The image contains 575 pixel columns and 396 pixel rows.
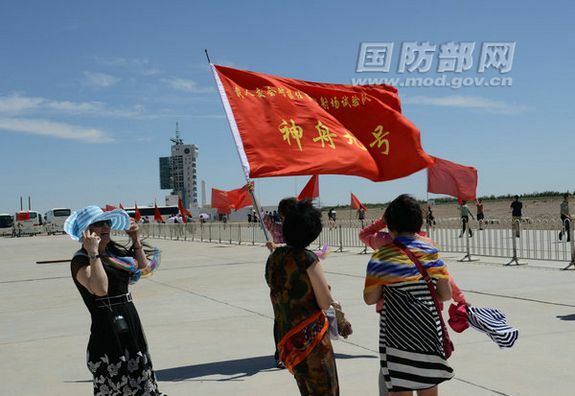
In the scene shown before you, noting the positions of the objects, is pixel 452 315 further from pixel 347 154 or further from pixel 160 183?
pixel 160 183

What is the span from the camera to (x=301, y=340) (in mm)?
3928

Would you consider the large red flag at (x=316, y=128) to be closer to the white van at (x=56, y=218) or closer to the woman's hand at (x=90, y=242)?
the woman's hand at (x=90, y=242)

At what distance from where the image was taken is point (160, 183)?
17325 centimetres

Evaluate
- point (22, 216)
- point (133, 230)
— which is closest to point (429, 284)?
point (133, 230)

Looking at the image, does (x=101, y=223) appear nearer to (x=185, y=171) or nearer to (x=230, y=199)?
(x=230, y=199)

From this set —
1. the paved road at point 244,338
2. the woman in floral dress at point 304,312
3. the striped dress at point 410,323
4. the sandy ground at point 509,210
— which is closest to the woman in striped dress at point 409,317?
the striped dress at point 410,323

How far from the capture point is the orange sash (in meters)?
3.92

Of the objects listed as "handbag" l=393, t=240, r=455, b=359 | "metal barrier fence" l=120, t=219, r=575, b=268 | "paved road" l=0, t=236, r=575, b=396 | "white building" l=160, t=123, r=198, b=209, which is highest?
"white building" l=160, t=123, r=198, b=209

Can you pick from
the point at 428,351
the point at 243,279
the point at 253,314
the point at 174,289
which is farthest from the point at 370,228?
the point at 243,279

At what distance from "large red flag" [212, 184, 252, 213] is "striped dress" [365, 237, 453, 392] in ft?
89.3

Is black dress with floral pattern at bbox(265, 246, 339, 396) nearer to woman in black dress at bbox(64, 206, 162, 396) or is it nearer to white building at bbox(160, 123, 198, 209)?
woman in black dress at bbox(64, 206, 162, 396)

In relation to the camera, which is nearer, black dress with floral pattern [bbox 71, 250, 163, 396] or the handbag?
the handbag

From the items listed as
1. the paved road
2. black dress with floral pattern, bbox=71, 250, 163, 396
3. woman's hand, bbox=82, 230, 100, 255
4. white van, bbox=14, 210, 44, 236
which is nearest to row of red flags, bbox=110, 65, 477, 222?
the paved road

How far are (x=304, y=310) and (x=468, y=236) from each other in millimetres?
14422
